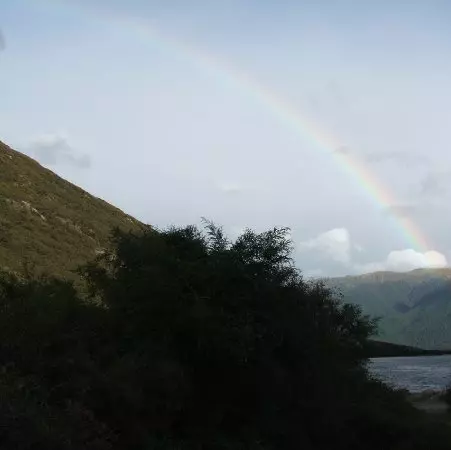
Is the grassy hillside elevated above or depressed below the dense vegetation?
above

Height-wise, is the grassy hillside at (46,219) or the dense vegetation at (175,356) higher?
the grassy hillside at (46,219)

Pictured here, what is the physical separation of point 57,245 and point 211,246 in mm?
21847

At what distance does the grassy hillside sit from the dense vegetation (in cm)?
1141

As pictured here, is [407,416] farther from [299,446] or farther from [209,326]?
[209,326]

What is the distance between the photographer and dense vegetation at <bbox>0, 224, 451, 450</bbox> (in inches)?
596

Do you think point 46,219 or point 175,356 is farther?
point 46,219

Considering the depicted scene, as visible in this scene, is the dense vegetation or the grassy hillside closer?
Answer: the dense vegetation

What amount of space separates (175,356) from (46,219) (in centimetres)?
3234

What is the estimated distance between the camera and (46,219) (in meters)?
50.6

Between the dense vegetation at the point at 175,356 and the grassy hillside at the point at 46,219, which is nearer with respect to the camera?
the dense vegetation at the point at 175,356

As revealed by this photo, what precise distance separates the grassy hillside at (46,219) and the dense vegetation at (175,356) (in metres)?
11.4

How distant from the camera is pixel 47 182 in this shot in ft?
208

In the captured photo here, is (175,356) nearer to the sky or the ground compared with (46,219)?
nearer to the ground

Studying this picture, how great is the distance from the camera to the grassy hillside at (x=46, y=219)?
39.6 meters
